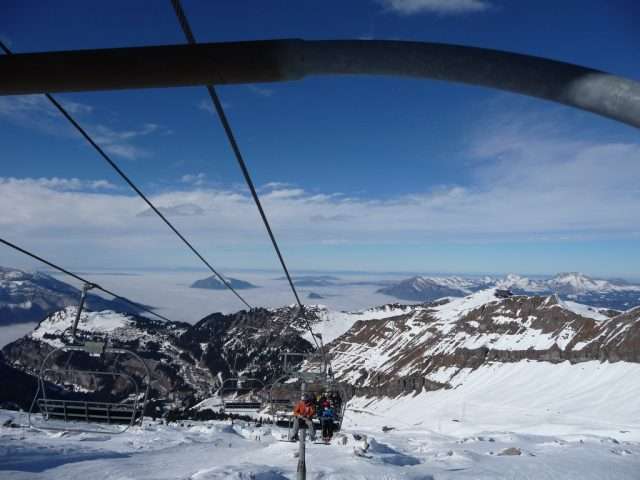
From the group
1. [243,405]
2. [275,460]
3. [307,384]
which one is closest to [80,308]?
[307,384]

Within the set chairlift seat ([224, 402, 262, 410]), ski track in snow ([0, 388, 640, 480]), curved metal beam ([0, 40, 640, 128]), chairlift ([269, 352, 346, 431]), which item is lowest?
ski track in snow ([0, 388, 640, 480])

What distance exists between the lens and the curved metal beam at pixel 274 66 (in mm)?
2227

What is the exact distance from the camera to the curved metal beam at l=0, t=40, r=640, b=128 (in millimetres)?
2227

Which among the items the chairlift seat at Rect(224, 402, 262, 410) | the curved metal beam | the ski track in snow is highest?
the curved metal beam

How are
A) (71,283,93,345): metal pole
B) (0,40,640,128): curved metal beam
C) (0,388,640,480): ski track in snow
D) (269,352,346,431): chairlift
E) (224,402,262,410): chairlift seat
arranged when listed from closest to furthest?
1. (0,40,640,128): curved metal beam
2. (71,283,93,345): metal pole
3. (269,352,346,431): chairlift
4. (0,388,640,480): ski track in snow
5. (224,402,262,410): chairlift seat

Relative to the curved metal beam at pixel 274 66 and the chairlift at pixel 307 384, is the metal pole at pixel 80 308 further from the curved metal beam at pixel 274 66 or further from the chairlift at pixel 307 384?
the curved metal beam at pixel 274 66

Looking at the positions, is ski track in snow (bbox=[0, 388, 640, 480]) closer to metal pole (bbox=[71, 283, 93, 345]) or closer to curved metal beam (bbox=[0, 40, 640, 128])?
metal pole (bbox=[71, 283, 93, 345])

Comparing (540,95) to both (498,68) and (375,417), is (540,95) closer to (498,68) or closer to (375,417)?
(498,68)

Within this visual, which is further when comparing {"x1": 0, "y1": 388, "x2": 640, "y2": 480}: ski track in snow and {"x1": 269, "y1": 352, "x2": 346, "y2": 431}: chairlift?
{"x1": 0, "y1": 388, "x2": 640, "y2": 480}: ski track in snow

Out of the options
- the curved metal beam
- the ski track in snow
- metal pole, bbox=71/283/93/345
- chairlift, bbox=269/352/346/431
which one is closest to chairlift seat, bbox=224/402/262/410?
chairlift, bbox=269/352/346/431

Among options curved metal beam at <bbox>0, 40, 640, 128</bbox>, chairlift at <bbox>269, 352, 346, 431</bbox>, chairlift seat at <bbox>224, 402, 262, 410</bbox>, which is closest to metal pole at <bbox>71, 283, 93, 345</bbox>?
chairlift at <bbox>269, 352, 346, 431</bbox>

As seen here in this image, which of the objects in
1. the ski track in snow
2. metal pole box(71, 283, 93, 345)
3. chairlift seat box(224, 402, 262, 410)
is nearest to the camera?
metal pole box(71, 283, 93, 345)

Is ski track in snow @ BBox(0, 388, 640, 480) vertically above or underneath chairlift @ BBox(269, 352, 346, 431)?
underneath

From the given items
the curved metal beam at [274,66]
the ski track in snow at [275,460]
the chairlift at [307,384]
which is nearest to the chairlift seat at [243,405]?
the chairlift at [307,384]
